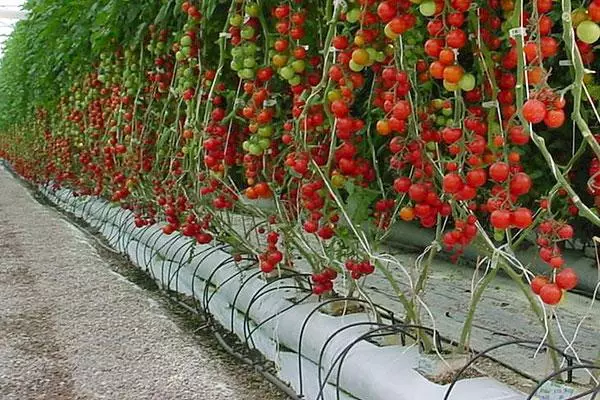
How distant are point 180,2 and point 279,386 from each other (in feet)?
3.70

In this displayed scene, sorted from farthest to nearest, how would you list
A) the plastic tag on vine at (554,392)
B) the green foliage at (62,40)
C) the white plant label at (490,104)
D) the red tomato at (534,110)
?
the green foliage at (62,40)
the plastic tag on vine at (554,392)
the white plant label at (490,104)
the red tomato at (534,110)

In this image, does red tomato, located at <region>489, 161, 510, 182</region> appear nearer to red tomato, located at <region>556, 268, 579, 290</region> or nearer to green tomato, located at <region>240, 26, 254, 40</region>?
red tomato, located at <region>556, 268, 579, 290</region>

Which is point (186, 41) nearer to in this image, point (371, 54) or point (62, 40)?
point (371, 54)

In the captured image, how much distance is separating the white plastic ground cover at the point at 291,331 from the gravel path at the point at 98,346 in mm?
104

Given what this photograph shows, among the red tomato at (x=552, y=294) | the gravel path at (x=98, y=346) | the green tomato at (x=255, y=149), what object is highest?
the green tomato at (x=255, y=149)

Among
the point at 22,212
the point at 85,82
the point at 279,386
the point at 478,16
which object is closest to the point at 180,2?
the point at 279,386

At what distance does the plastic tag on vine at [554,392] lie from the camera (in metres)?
1.19

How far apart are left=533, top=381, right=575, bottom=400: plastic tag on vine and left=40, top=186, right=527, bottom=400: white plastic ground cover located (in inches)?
1.8

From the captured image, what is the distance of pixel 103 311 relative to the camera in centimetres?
260

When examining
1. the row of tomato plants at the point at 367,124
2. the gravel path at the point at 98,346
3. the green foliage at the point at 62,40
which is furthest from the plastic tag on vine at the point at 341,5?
the green foliage at the point at 62,40

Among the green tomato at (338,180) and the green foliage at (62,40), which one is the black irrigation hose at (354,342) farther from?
the green foliage at (62,40)

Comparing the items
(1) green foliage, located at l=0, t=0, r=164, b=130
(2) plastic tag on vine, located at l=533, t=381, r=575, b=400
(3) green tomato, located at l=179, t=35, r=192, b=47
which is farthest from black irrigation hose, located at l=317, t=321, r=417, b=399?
(1) green foliage, located at l=0, t=0, r=164, b=130

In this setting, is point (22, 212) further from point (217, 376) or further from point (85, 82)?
point (217, 376)

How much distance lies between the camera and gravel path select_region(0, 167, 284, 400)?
1.87 m
